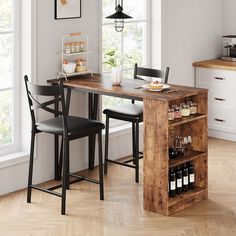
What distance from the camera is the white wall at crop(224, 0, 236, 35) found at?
24.2 feet

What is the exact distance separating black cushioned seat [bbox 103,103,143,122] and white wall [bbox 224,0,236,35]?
89.0 inches

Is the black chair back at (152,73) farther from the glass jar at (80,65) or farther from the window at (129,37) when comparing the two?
the glass jar at (80,65)

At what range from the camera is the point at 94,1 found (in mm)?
5801

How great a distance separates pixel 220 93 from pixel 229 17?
0.98 m

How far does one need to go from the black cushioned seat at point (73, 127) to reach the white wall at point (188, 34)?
1845 mm

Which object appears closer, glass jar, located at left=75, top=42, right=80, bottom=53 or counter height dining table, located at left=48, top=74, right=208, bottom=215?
counter height dining table, located at left=48, top=74, right=208, bottom=215

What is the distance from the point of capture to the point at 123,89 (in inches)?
201

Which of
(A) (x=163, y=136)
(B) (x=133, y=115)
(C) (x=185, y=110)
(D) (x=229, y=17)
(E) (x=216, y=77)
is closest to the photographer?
(A) (x=163, y=136)

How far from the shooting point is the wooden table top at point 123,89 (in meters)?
4.79

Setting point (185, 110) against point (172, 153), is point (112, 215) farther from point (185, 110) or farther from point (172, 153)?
point (185, 110)

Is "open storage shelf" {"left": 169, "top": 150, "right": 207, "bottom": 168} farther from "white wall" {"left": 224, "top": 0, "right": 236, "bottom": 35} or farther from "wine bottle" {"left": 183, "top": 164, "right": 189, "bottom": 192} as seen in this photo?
"white wall" {"left": 224, "top": 0, "right": 236, "bottom": 35}

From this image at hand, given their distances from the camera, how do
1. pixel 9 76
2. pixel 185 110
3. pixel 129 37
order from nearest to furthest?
pixel 185 110, pixel 9 76, pixel 129 37

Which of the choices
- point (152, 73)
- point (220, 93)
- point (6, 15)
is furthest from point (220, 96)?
point (6, 15)

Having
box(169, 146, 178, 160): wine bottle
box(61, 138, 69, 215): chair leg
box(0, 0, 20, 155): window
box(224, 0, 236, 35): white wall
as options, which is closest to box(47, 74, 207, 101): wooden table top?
box(0, 0, 20, 155): window
